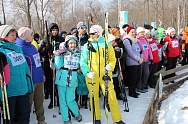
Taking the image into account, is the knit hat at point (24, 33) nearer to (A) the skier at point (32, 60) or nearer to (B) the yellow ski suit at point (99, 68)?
(A) the skier at point (32, 60)

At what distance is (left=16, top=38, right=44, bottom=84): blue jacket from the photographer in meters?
4.48

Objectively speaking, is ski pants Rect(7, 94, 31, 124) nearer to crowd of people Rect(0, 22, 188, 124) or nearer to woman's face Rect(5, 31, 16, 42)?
crowd of people Rect(0, 22, 188, 124)

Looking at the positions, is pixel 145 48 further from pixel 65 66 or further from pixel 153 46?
pixel 65 66

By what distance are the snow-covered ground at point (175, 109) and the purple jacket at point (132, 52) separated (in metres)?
1.37

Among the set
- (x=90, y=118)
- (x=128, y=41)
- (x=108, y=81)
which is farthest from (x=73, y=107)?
(x=128, y=41)

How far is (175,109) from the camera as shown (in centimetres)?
573

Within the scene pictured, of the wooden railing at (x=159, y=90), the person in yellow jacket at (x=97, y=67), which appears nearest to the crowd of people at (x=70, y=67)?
the person in yellow jacket at (x=97, y=67)

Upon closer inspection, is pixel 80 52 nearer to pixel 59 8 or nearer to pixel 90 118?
pixel 90 118

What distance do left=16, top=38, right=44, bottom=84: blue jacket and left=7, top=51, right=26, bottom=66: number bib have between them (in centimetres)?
46

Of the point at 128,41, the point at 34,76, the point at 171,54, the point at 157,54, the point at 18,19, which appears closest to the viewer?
the point at 34,76

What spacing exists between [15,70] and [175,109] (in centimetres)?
382

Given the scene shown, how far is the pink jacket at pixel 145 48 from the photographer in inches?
282

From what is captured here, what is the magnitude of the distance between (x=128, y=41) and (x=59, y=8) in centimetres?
2559

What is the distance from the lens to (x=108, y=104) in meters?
4.86
